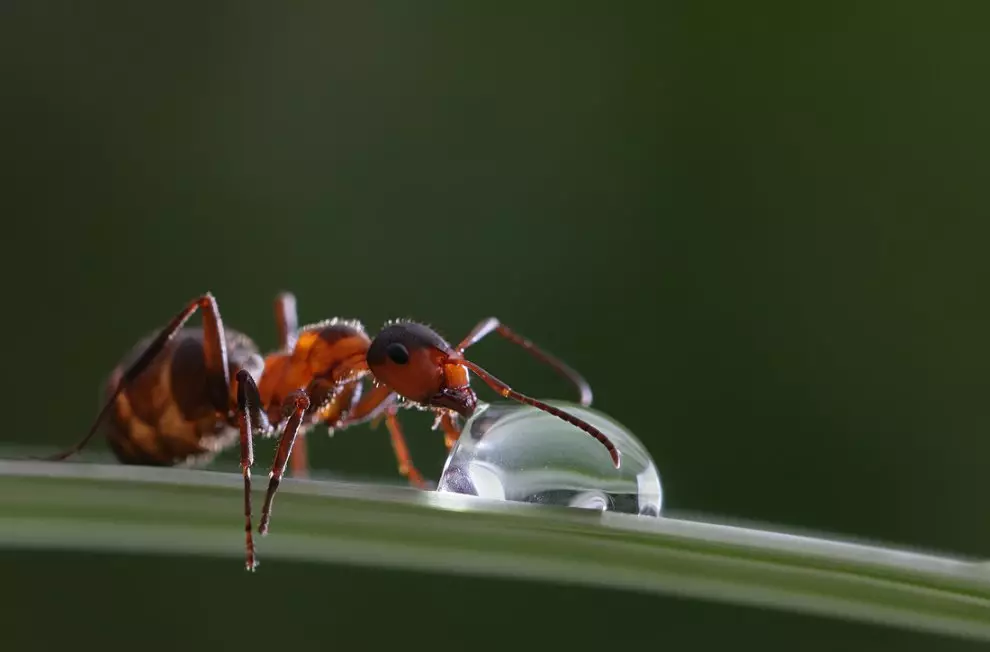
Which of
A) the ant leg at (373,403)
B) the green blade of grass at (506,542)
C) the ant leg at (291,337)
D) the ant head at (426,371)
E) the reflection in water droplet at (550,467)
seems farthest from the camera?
the ant leg at (291,337)

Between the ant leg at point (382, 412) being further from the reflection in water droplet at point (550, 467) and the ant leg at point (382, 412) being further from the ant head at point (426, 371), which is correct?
the reflection in water droplet at point (550, 467)

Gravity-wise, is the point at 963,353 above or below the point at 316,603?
above

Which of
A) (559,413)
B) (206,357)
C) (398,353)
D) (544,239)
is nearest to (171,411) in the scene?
(206,357)

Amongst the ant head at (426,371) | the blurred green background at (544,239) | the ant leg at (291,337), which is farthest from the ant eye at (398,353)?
the blurred green background at (544,239)

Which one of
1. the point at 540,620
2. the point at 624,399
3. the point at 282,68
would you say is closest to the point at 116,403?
the point at 540,620

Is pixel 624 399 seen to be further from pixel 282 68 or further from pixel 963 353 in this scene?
pixel 282 68

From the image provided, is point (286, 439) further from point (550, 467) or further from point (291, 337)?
point (291, 337)

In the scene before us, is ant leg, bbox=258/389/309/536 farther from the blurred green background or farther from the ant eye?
the blurred green background

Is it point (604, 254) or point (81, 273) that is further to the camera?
point (81, 273)
